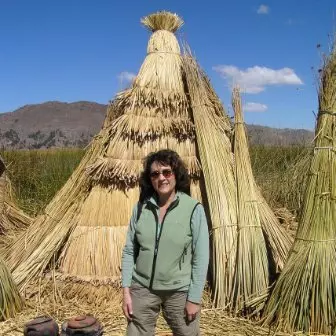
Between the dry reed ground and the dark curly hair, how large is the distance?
4.40ft

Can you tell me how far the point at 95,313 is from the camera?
4051mm

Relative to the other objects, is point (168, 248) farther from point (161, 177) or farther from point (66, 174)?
point (66, 174)

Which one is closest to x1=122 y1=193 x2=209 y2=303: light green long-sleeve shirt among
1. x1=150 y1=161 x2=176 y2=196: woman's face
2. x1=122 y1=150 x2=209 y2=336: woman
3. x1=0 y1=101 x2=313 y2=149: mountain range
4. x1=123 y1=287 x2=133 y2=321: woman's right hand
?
x1=122 y1=150 x2=209 y2=336: woman

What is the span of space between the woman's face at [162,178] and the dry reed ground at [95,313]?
4.67 ft

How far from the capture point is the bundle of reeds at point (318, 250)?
139 inches

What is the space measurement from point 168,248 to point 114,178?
2019mm

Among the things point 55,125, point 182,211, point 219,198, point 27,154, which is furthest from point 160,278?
point 55,125

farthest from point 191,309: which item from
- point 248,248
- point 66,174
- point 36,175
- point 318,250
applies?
point 36,175

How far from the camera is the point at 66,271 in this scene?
4410 millimetres

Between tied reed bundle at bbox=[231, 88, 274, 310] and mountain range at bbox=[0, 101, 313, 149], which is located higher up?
mountain range at bbox=[0, 101, 313, 149]

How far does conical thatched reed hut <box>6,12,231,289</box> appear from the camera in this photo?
435 cm

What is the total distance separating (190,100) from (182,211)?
2.26 m

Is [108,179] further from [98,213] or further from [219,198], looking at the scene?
[219,198]

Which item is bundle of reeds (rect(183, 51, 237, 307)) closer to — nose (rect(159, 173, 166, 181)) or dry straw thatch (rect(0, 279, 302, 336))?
dry straw thatch (rect(0, 279, 302, 336))
